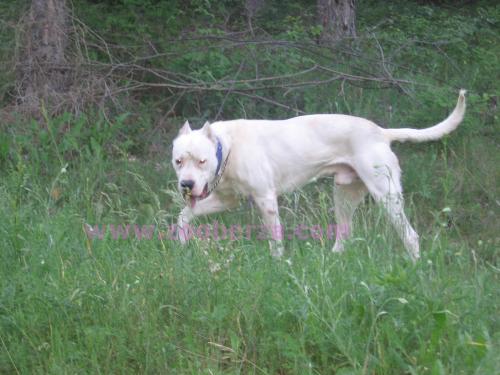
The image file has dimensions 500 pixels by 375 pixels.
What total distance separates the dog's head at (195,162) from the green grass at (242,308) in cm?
75

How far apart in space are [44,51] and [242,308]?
570 cm

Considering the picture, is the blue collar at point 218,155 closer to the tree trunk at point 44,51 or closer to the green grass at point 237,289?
the green grass at point 237,289

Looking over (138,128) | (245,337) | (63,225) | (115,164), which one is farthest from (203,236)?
(138,128)

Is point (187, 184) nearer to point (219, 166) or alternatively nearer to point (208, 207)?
point (219, 166)

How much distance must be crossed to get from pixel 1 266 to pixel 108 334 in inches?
48.9

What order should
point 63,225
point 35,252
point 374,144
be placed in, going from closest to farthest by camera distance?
point 35,252 → point 63,225 → point 374,144

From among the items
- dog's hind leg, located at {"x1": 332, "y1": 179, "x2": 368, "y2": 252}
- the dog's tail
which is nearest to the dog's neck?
dog's hind leg, located at {"x1": 332, "y1": 179, "x2": 368, "y2": 252}

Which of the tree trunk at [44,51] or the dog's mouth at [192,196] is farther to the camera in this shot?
the tree trunk at [44,51]

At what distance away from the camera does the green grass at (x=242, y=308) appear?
3588mm

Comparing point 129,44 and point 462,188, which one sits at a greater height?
point 129,44

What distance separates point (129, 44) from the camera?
31.8 feet

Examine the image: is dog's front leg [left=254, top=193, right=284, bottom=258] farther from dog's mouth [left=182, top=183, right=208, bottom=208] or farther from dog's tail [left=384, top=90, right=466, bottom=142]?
dog's tail [left=384, top=90, right=466, bottom=142]

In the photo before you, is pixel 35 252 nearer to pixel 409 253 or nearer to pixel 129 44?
pixel 409 253

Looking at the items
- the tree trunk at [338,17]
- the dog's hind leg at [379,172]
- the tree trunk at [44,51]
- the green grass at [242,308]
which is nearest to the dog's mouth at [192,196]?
the green grass at [242,308]
